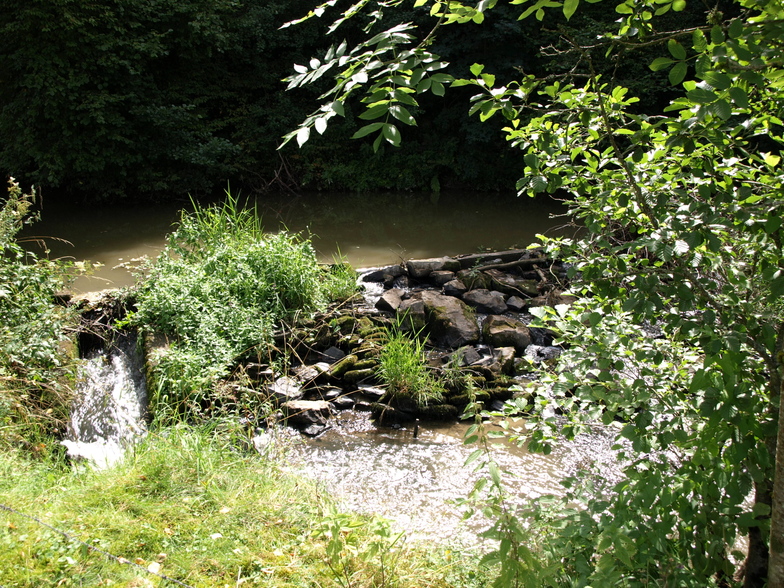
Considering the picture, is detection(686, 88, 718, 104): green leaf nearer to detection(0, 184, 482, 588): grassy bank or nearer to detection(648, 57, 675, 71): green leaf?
detection(648, 57, 675, 71): green leaf

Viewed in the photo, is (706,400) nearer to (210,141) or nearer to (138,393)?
(138,393)

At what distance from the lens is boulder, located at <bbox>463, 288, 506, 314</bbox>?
21.7 ft

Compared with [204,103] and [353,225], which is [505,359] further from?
[204,103]

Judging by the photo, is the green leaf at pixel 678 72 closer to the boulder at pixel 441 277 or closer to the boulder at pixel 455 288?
the boulder at pixel 455 288

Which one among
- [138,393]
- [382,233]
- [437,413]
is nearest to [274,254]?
[138,393]

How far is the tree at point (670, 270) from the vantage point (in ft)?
4.90

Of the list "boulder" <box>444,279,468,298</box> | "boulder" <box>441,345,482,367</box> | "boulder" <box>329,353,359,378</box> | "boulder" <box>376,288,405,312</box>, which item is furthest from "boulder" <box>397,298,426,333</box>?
"boulder" <box>444,279,468,298</box>

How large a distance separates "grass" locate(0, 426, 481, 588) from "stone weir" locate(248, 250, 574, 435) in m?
1.29

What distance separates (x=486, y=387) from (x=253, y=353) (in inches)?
78.0

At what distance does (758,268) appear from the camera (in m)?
2.11

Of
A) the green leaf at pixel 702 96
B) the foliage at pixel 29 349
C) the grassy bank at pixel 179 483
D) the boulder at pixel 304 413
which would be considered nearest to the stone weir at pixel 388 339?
the boulder at pixel 304 413

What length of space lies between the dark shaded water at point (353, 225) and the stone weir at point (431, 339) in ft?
3.65

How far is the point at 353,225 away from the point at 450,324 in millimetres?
5069

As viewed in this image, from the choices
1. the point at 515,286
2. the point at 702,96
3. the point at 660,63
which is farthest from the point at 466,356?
the point at 702,96
